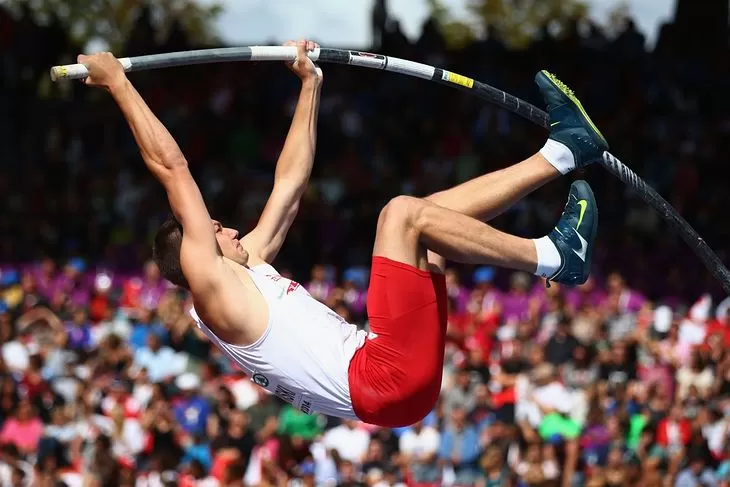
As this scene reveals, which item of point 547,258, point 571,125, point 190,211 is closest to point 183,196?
point 190,211

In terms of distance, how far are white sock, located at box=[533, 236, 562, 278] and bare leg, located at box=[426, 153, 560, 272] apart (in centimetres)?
29

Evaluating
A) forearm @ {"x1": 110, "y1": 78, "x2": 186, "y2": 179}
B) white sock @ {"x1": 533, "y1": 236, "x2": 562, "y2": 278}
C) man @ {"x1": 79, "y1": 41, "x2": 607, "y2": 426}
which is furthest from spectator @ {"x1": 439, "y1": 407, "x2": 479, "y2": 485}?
forearm @ {"x1": 110, "y1": 78, "x2": 186, "y2": 179}

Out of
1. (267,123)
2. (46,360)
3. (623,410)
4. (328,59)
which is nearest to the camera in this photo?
(328,59)

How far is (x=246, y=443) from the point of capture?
13039 mm

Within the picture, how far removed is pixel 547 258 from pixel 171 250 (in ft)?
6.07

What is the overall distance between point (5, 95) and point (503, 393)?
9756 millimetres

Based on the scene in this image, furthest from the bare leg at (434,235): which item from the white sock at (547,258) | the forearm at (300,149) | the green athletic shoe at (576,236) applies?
the forearm at (300,149)

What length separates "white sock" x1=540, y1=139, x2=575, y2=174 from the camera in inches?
282

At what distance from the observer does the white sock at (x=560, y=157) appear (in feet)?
23.5

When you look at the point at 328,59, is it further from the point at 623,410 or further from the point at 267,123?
the point at 267,123

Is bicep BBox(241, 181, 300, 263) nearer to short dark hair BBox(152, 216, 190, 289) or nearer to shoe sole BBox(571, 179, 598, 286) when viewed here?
short dark hair BBox(152, 216, 190, 289)

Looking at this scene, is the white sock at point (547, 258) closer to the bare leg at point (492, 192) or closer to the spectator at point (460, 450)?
the bare leg at point (492, 192)

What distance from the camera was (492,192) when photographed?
23.1 feet

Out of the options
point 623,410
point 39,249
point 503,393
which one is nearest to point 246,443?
point 503,393
